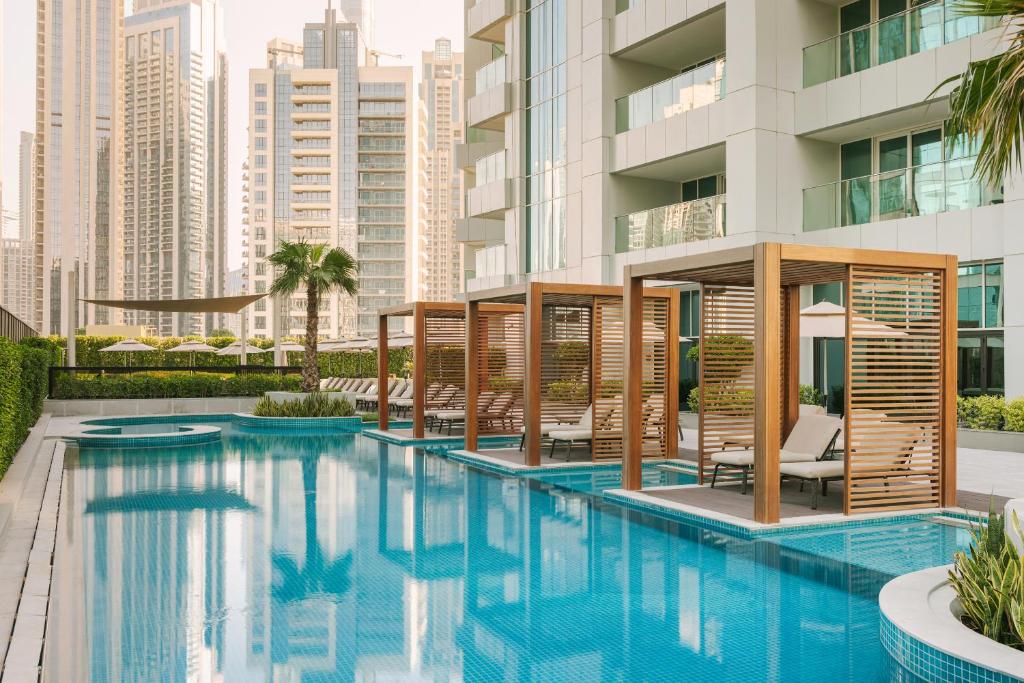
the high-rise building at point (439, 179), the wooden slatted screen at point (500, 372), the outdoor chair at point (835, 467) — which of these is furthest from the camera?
the high-rise building at point (439, 179)

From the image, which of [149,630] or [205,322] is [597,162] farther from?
[205,322]

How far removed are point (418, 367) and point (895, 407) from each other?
9909 mm

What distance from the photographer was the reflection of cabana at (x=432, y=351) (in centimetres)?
1730

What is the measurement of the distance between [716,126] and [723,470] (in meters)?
10.2

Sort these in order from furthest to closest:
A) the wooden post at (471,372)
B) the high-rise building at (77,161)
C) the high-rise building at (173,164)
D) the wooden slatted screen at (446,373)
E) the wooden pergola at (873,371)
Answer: the high-rise building at (173,164)
the high-rise building at (77,161)
the wooden slatted screen at (446,373)
the wooden post at (471,372)
the wooden pergola at (873,371)

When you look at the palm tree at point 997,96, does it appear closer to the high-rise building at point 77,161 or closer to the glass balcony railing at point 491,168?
the glass balcony railing at point 491,168

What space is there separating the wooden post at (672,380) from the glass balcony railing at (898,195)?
21.6 ft

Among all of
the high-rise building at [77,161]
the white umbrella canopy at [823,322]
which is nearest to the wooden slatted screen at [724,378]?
the white umbrella canopy at [823,322]

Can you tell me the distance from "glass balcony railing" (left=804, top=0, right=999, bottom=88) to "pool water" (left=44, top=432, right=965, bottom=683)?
11275 mm

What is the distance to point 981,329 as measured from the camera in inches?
648

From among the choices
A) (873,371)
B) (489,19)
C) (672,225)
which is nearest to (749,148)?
(672,225)

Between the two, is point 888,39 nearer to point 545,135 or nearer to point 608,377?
point 608,377

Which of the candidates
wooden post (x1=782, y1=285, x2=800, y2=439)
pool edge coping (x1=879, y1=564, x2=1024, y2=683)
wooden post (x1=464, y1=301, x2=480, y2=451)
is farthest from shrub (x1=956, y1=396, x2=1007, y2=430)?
pool edge coping (x1=879, y1=564, x2=1024, y2=683)

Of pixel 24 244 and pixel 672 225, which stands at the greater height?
pixel 24 244
